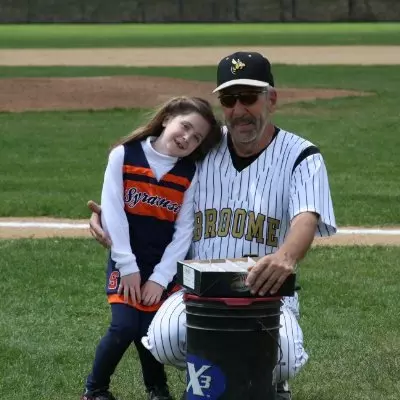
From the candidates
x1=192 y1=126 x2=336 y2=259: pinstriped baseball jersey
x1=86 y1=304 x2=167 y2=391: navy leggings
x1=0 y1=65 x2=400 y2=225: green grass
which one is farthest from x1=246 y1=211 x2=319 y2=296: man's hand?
x1=0 y1=65 x2=400 y2=225: green grass

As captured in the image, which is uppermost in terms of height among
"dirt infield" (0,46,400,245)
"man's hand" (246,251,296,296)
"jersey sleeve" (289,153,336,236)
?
"jersey sleeve" (289,153,336,236)

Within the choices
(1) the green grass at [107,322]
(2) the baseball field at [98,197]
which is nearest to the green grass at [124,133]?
(2) the baseball field at [98,197]

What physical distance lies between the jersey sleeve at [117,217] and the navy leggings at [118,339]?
20 cm

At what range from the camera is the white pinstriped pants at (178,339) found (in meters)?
4.34

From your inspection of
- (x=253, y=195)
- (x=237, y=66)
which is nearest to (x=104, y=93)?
(x=253, y=195)

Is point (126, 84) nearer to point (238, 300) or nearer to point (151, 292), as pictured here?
point (151, 292)

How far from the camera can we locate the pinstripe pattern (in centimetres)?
437

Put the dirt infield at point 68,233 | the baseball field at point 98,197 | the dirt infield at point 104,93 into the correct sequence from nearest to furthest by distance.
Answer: the baseball field at point 98,197 → the dirt infield at point 68,233 → the dirt infield at point 104,93

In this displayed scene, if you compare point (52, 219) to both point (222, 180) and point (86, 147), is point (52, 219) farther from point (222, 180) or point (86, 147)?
point (222, 180)

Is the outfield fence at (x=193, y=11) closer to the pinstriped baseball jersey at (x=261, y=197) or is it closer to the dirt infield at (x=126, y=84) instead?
the dirt infield at (x=126, y=84)

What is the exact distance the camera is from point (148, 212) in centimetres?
472

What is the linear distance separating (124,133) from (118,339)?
460 inches

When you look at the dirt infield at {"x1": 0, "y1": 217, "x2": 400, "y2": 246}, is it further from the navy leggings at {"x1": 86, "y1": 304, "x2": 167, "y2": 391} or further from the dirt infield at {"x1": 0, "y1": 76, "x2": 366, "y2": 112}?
the dirt infield at {"x1": 0, "y1": 76, "x2": 366, "y2": 112}

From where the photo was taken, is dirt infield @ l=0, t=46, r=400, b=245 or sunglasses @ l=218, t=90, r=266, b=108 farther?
dirt infield @ l=0, t=46, r=400, b=245
